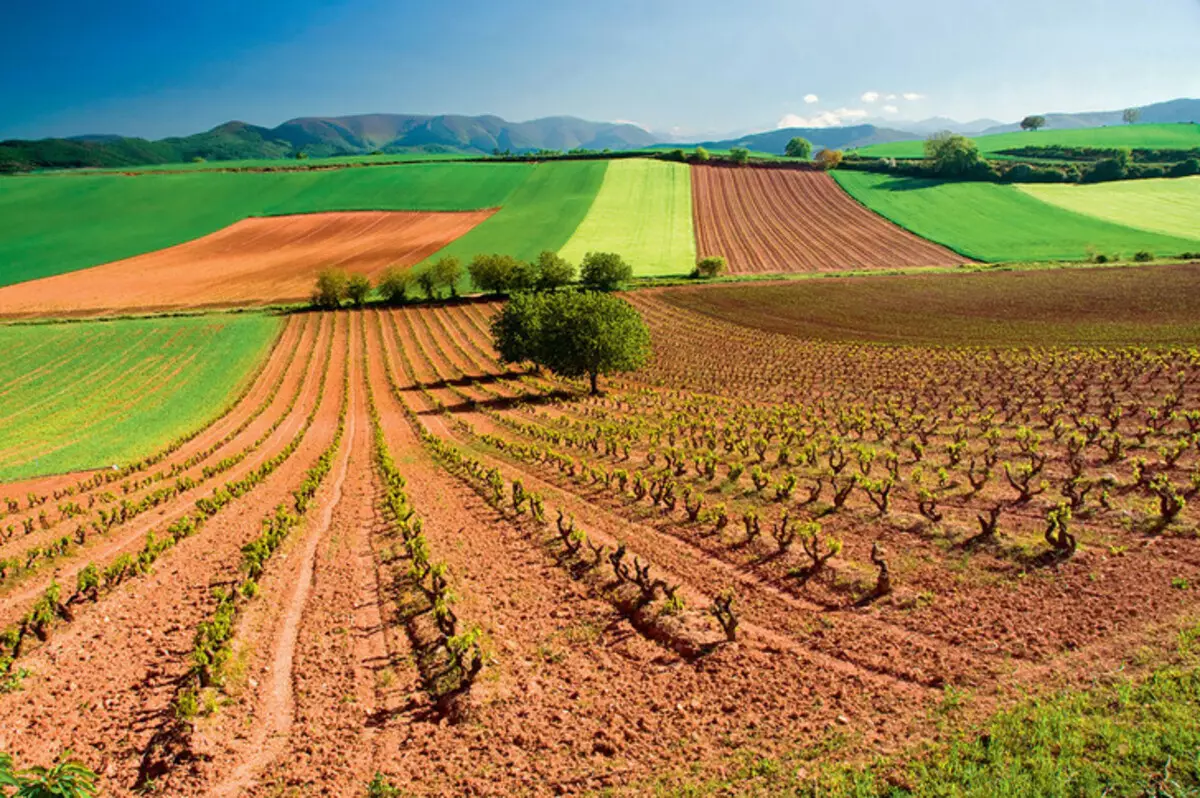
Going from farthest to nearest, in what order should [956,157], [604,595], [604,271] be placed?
[956,157] < [604,271] < [604,595]

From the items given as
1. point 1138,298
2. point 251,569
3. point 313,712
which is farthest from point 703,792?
point 1138,298

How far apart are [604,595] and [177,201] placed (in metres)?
165

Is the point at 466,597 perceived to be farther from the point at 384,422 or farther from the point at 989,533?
the point at 384,422

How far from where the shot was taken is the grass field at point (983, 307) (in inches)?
2055

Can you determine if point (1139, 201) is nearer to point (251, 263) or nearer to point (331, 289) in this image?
point (331, 289)

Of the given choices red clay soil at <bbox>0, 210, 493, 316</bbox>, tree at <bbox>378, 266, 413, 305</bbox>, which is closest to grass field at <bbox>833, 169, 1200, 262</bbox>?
red clay soil at <bbox>0, 210, 493, 316</bbox>

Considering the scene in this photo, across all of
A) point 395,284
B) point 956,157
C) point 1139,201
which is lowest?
point 395,284

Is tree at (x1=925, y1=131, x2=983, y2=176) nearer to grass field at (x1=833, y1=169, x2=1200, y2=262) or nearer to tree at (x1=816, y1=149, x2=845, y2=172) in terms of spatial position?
grass field at (x1=833, y1=169, x2=1200, y2=262)

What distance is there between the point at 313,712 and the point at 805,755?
987 cm

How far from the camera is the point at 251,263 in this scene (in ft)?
354

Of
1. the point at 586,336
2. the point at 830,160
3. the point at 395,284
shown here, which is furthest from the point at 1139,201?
the point at 395,284

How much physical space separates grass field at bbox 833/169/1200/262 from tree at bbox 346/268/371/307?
8792 cm

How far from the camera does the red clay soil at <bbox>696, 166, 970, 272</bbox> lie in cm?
9438

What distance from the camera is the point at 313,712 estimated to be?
13055mm
